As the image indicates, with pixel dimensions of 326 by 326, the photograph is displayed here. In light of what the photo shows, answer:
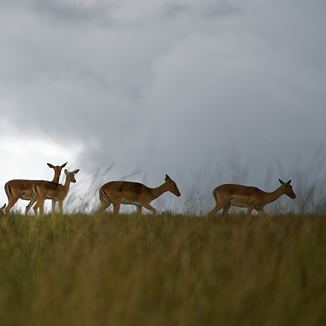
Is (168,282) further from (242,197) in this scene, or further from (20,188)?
(20,188)

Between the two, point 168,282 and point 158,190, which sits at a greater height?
point 158,190

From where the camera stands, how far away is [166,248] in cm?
646

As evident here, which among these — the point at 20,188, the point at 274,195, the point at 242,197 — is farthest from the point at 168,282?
the point at 20,188

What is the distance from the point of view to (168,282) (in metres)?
4.64

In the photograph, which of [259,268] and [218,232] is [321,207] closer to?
[218,232]

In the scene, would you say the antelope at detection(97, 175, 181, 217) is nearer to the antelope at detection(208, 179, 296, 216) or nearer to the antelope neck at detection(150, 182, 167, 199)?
the antelope neck at detection(150, 182, 167, 199)

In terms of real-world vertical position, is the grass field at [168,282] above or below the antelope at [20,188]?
below

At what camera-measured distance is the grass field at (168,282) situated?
4020 millimetres

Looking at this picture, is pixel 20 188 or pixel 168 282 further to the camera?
pixel 20 188

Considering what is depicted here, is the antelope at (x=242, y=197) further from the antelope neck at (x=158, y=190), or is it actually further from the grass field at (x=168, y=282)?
the grass field at (x=168, y=282)

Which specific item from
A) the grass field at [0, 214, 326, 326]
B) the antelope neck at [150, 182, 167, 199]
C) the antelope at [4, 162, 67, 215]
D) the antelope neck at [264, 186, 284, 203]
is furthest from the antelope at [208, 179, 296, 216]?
the grass field at [0, 214, 326, 326]

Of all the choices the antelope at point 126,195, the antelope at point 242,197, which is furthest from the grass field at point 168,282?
the antelope at point 126,195

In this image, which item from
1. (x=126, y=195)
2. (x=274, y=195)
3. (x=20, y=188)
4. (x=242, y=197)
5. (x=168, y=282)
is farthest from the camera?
(x=20, y=188)

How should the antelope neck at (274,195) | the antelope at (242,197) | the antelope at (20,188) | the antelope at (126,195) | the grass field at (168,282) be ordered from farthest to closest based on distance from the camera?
1. the antelope at (20,188)
2. the antelope neck at (274,195)
3. the antelope at (126,195)
4. the antelope at (242,197)
5. the grass field at (168,282)
